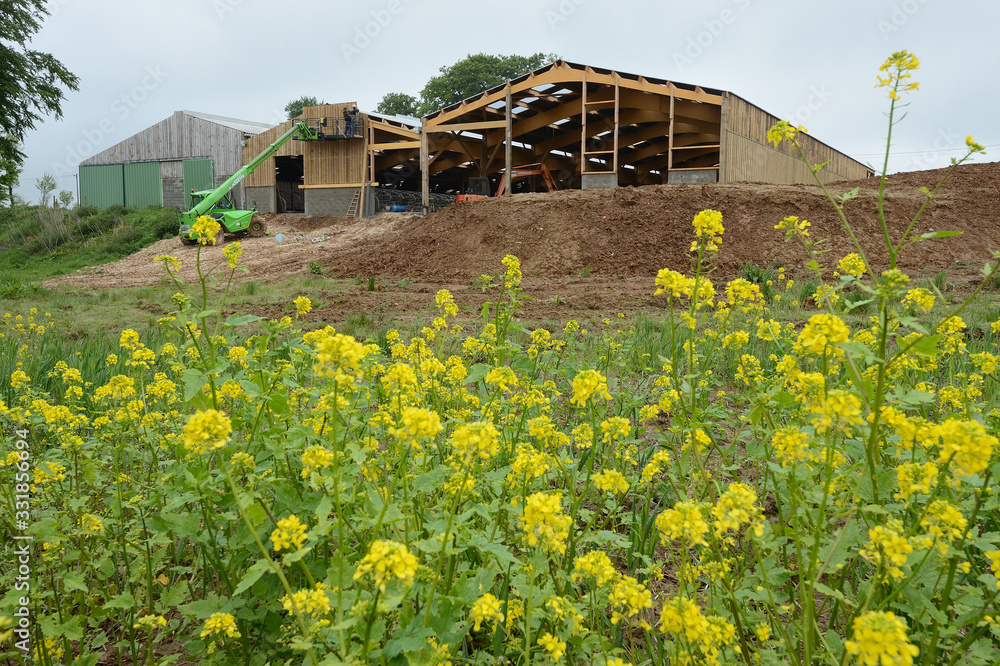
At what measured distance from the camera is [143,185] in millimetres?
31922

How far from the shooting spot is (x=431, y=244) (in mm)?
15727

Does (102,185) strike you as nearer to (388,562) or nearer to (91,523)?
(91,523)

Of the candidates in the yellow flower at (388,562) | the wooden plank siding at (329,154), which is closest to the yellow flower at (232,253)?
the yellow flower at (388,562)

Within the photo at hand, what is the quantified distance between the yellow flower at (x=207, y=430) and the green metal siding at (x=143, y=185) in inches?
1432

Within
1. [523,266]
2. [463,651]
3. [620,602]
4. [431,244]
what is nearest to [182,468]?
[463,651]

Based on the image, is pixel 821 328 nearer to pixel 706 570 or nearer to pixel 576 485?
pixel 706 570

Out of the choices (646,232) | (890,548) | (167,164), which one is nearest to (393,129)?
(167,164)

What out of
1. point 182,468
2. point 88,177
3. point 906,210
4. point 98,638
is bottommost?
point 98,638

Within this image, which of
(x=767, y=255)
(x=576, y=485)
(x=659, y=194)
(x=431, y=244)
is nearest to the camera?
(x=576, y=485)

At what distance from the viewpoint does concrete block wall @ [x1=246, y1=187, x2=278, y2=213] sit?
28.0 meters

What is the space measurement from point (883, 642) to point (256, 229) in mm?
25065

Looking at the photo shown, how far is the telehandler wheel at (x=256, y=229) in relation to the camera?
2271cm

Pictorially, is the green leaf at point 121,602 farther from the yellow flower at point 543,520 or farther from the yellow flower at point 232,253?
the yellow flower at point 543,520

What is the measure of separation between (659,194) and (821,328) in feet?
46.1
